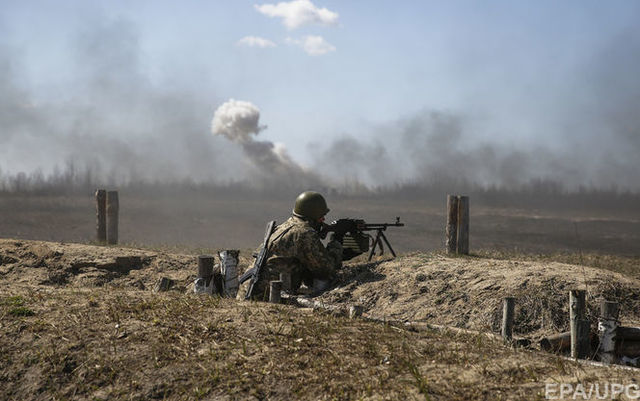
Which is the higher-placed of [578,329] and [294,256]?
[294,256]

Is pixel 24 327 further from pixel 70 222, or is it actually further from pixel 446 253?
pixel 70 222

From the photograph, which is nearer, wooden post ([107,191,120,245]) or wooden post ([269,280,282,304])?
wooden post ([269,280,282,304])

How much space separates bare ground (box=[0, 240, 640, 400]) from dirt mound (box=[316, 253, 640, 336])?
23mm

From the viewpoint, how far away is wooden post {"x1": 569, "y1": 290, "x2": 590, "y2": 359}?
795 cm

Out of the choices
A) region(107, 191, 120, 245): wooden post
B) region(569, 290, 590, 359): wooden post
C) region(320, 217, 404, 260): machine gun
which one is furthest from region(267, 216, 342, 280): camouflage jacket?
region(107, 191, 120, 245): wooden post

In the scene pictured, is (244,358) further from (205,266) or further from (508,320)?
(205,266)

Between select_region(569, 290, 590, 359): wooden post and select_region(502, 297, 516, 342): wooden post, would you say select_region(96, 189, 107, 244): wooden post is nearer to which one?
select_region(502, 297, 516, 342): wooden post

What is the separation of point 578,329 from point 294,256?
18.5 feet

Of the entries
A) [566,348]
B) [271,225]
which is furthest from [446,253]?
[566,348]

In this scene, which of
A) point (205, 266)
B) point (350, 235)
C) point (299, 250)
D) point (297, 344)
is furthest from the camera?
point (350, 235)

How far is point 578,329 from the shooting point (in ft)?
26.2

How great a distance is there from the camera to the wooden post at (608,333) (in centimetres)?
803

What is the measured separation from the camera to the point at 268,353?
297 inches

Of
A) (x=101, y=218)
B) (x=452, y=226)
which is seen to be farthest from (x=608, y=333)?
(x=101, y=218)
